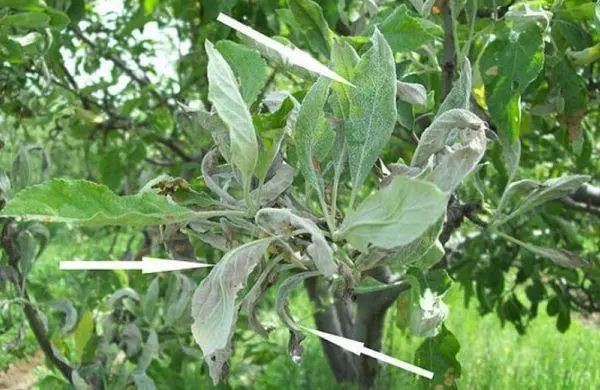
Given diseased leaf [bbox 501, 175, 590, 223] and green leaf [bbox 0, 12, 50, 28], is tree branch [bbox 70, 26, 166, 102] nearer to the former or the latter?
green leaf [bbox 0, 12, 50, 28]

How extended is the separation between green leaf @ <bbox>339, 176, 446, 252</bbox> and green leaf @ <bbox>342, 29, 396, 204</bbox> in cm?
8

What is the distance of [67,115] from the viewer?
2.19 m

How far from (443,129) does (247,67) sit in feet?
0.67

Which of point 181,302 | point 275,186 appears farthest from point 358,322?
point 275,186

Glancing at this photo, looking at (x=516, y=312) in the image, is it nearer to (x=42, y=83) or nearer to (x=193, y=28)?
(x=193, y=28)

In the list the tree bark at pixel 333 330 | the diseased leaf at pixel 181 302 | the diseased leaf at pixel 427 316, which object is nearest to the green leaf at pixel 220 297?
the diseased leaf at pixel 427 316

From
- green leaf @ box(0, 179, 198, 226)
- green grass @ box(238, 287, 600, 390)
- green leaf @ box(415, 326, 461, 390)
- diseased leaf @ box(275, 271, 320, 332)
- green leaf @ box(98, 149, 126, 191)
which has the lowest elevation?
green grass @ box(238, 287, 600, 390)

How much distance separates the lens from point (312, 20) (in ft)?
3.71

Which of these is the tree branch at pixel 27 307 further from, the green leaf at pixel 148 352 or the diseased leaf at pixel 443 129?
the diseased leaf at pixel 443 129

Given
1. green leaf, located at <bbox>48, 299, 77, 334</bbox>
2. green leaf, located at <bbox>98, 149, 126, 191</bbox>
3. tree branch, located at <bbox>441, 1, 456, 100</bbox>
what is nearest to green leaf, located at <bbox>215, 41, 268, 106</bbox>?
tree branch, located at <bbox>441, 1, 456, 100</bbox>

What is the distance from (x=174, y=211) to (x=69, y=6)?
144 centimetres

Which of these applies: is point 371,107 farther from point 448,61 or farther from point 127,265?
point 448,61

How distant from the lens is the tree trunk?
1.93 m

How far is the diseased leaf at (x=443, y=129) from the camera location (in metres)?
0.79
